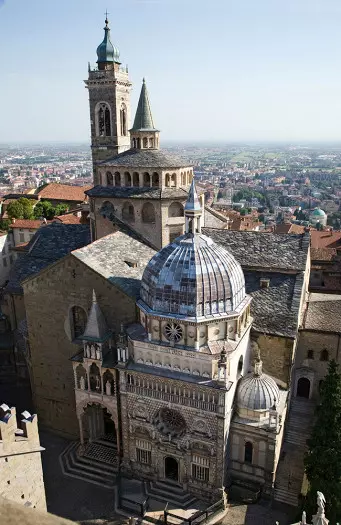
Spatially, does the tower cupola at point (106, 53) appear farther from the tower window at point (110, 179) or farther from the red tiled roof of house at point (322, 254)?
the red tiled roof of house at point (322, 254)

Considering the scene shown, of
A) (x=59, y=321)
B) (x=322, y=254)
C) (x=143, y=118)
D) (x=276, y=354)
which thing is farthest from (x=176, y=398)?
(x=322, y=254)

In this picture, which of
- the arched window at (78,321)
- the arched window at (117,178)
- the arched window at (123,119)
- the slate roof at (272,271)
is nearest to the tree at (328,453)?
the slate roof at (272,271)

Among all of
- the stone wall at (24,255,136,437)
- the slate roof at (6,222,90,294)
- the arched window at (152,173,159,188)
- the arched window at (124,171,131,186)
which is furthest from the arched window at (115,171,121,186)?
the stone wall at (24,255,136,437)

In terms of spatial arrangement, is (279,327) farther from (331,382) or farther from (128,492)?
(128,492)

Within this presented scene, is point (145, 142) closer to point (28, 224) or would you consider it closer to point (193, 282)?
point (193, 282)

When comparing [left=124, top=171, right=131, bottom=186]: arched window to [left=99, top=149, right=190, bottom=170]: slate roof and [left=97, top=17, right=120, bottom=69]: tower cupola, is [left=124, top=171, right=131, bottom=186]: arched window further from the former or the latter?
[left=97, top=17, right=120, bottom=69]: tower cupola

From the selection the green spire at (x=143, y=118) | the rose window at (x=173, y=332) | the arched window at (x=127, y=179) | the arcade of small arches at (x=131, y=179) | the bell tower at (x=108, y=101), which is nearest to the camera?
the rose window at (x=173, y=332)
